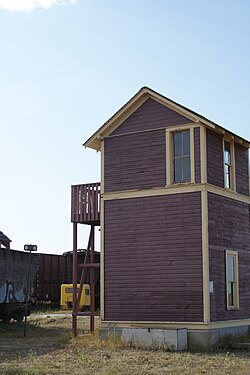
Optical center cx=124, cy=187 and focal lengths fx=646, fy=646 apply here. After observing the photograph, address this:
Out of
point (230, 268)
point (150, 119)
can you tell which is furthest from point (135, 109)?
point (230, 268)

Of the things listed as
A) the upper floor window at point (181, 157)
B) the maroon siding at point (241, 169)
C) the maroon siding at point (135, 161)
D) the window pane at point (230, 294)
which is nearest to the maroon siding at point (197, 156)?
the upper floor window at point (181, 157)

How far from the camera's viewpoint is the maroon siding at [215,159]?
65.1ft

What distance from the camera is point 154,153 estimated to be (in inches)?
806

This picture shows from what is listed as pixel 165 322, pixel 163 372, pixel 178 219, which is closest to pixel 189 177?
pixel 178 219

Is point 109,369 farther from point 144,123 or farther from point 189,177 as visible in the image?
point 144,123

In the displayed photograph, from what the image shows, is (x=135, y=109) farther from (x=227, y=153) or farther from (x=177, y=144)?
(x=227, y=153)

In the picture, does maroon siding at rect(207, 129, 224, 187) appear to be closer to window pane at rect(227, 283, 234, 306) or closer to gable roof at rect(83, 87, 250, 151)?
gable roof at rect(83, 87, 250, 151)

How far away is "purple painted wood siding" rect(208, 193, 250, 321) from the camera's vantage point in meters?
19.3

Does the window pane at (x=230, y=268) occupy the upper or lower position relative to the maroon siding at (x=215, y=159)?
lower

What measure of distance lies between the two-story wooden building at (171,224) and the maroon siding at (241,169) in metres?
0.10

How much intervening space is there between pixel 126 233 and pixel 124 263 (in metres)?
0.95

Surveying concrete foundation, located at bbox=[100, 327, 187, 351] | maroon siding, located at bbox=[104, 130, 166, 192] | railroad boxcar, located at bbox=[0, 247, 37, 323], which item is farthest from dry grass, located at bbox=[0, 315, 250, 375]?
maroon siding, located at bbox=[104, 130, 166, 192]

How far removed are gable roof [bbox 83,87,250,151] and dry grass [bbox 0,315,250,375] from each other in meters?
6.63

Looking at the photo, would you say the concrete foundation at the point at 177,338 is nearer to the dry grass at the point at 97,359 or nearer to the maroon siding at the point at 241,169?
the dry grass at the point at 97,359
